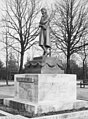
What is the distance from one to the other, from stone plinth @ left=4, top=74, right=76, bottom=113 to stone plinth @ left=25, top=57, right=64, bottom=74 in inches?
12.3

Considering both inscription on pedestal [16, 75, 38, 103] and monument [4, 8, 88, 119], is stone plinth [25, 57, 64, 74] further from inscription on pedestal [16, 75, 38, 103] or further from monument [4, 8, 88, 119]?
inscription on pedestal [16, 75, 38, 103]

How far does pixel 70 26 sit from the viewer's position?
72.9 feet

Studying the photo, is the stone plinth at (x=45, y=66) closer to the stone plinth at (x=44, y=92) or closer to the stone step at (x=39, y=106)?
the stone plinth at (x=44, y=92)

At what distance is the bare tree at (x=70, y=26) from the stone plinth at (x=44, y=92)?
1287 centimetres

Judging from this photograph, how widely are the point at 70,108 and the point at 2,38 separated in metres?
17.6

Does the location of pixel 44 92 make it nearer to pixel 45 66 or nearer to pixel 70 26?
pixel 45 66

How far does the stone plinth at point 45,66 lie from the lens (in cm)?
904

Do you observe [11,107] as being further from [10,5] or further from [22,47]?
[10,5]

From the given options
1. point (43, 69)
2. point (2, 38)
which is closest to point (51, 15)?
point (2, 38)

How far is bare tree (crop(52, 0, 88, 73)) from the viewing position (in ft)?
73.4

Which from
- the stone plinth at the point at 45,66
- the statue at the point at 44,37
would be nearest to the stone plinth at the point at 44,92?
the stone plinth at the point at 45,66

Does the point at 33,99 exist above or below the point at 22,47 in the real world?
below

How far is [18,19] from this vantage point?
933 inches

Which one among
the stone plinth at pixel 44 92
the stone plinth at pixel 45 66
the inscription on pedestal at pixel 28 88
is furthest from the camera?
the stone plinth at pixel 45 66
